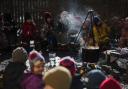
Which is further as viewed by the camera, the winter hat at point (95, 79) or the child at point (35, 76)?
the child at point (35, 76)

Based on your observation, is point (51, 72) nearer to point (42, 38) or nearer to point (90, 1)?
point (42, 38)

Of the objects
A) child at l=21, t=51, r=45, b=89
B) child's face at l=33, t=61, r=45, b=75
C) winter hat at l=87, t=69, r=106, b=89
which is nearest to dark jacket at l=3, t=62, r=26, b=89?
child at l=21, t=51, r=45, b=89

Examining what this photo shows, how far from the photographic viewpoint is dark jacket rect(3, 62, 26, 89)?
7906 mm

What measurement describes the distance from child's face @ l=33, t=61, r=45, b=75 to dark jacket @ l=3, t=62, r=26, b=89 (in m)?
0.44

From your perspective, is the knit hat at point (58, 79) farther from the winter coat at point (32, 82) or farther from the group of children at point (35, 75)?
the winter coat at point (32, 82)

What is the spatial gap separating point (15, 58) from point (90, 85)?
2.08 metres

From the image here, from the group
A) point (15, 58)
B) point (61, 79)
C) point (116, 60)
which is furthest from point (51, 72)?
point (116, 60)

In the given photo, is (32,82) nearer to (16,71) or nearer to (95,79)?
(16,71)

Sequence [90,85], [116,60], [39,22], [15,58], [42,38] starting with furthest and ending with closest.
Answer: [39,22]
[42,38]
[116,60]
[15,58]
[90,85]

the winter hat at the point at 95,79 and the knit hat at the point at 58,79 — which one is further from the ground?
the knit hat at the point at 58,79

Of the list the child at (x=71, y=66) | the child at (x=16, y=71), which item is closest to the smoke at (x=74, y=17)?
the child at (x=16, y=71)

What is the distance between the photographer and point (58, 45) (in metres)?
17.6

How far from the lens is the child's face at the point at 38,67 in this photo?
746 centimetres

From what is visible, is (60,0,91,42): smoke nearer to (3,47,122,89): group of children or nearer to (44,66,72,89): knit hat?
(3,47,122,89): group of children
